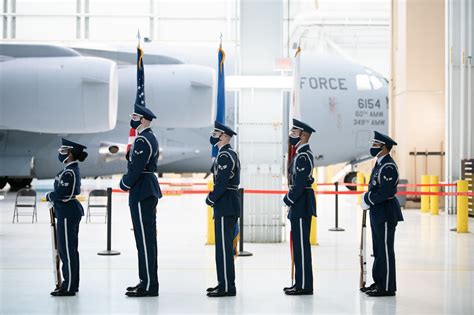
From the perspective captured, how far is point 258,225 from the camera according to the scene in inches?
411

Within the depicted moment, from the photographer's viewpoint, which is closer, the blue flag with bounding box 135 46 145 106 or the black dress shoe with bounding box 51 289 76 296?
the black dress shoe with bounding box 51 289 76 296

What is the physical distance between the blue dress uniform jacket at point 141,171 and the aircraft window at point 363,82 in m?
12.5

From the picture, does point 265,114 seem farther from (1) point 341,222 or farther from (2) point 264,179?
(1) point 341,222

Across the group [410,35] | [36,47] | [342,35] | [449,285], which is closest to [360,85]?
[410,35]

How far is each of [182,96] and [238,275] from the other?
31.2 feet

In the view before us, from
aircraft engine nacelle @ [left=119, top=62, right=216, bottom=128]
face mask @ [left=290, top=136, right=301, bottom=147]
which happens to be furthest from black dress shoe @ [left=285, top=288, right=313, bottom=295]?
aircraft engine nacelle @ [left=119, top=62, right=216, bottom=128]

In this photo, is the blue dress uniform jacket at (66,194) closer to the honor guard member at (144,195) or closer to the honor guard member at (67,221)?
the honor guard member at (67,221)

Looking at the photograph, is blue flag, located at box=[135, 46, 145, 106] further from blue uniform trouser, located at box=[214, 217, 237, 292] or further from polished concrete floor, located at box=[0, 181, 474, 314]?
blue uniform trouser, located at box=[214, 217, 237, 292]

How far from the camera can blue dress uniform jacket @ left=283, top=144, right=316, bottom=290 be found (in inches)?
255

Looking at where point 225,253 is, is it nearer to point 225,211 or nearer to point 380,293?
point 225,211

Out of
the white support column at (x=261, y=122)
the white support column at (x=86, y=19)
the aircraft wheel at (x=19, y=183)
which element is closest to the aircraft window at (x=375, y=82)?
the white support column at (x=261, y=122)

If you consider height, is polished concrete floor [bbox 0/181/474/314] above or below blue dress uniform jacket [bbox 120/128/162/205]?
below

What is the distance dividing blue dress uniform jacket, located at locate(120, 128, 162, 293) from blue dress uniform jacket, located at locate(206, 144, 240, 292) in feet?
1.86

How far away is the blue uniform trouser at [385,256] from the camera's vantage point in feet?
21.3
